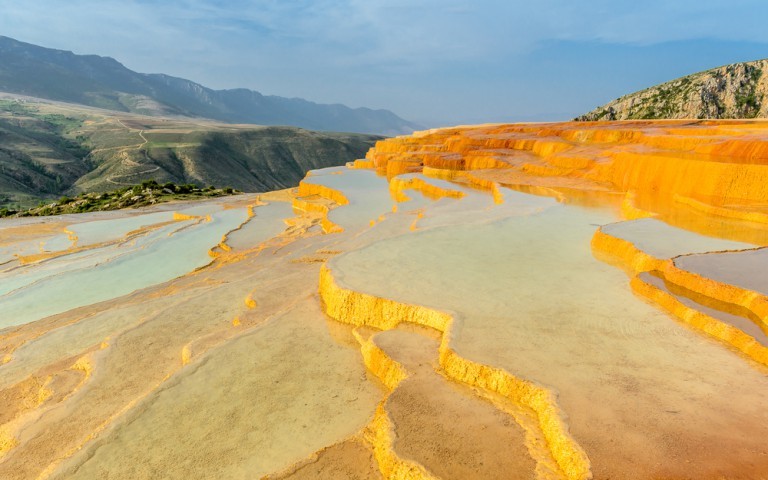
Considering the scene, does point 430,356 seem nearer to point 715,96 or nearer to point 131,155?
point 715,96

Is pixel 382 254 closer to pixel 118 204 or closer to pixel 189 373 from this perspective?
pixel 189 373

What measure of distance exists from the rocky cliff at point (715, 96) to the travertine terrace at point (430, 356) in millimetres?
38804

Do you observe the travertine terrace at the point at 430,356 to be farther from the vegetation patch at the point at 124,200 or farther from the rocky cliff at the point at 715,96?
the rocky cliff at the point at 715,96

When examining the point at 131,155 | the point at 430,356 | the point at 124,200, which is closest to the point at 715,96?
the point at 430,356

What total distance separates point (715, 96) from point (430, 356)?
52402mm

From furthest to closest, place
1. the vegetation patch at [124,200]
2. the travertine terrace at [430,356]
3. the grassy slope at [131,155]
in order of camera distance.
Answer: the grassy slope at [131,155], the vegetation patch at [124,200], the travertine terrace at [430,356]

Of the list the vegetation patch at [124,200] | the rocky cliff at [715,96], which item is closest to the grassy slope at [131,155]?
the vegetation patch at [124,200]

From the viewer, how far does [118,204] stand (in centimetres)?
3045

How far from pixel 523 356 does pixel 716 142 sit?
53.0ft

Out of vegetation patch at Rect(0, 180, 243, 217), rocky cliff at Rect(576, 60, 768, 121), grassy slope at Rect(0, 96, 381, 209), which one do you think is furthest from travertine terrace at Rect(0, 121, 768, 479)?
grassy slope at Rect(0, 96, 381, 209)

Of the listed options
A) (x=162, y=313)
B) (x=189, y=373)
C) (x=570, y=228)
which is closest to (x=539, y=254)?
(x=570, y=228)

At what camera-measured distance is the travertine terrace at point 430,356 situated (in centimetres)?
405

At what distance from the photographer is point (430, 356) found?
5.71 m

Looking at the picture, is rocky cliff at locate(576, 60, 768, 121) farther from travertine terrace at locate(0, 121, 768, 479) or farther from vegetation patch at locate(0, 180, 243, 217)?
vegetation patch at locate(0, 180, 243, 217)
